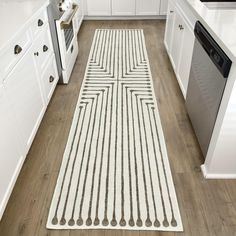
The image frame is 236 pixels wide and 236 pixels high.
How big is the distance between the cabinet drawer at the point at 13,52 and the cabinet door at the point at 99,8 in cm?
286

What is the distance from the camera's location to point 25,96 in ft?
5.74

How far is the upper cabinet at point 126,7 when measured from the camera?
4.25m

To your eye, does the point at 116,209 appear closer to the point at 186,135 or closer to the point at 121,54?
the point at 186,135

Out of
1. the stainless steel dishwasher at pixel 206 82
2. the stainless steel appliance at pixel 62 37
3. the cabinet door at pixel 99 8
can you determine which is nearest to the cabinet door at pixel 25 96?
the stainless steel appliance at pixel 62 37

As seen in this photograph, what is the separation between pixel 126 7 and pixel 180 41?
222 cm

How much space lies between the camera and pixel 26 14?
1.82m

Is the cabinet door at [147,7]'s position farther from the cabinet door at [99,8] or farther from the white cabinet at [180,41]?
the white cabinet at [180,41]

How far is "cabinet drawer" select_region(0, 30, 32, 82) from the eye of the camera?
4.63 ft

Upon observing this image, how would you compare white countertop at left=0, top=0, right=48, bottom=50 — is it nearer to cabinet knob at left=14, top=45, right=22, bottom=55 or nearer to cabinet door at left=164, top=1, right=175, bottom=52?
cabinet knob at left=14, top=45, right=22, bottom=55

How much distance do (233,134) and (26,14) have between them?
1.67 m

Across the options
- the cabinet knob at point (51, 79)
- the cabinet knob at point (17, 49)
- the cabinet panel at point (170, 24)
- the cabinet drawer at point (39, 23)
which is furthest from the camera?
the cabinet panel at point (170, 24)

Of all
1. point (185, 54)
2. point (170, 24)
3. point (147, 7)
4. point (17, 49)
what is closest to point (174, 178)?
point (185, 54)

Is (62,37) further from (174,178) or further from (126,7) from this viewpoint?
(126,7)

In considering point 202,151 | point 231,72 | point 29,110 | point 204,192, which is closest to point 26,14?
point 29,110
